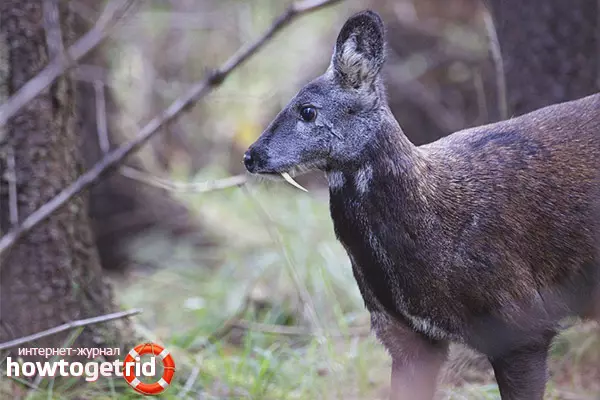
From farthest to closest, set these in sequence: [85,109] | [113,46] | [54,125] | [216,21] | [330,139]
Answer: [216,21]
[113,46]
[85,109]
[54,125]
[330,139]

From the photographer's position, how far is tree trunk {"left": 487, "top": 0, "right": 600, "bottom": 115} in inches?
213

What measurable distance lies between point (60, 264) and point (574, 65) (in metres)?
3.22

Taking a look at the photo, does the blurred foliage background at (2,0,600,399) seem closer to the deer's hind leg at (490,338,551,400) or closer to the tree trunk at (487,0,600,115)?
the tree trunk at (487,0,600,115)

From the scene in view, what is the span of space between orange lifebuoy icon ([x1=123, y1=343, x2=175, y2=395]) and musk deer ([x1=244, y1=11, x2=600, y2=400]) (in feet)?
4.23

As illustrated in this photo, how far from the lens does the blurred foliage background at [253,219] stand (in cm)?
512

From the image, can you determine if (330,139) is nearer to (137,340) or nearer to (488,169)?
(488,169)

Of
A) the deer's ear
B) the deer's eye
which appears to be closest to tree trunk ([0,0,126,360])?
the deer's eye

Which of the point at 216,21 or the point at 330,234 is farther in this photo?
the point at 216,21

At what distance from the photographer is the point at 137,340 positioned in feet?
16.6

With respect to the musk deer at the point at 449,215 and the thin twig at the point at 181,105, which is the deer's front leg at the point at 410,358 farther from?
the thin twig at the point at 181,105

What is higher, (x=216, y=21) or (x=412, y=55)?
(x=216, y=21)

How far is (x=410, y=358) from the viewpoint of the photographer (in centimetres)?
414

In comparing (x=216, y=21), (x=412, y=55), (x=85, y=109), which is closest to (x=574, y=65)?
(x=85, y=109)

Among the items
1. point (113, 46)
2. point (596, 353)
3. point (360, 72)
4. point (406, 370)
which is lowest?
point (596, 353)
